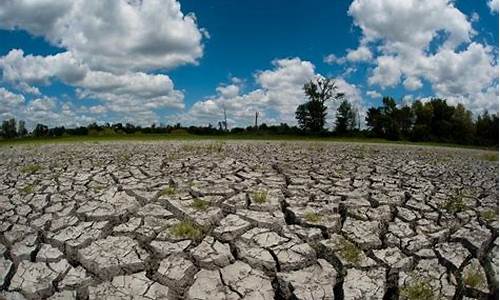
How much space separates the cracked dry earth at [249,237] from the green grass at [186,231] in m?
0.02

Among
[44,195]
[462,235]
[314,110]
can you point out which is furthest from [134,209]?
[314,110]

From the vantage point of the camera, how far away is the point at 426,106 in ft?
30.5

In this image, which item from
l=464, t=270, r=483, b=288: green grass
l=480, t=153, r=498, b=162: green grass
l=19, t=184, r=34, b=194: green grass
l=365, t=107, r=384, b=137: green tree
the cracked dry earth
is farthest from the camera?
l=365, t=107, r=384, b=137: green tree

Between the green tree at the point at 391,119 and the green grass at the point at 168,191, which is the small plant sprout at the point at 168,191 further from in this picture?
the green tree at the point at 391,119

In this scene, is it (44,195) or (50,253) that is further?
(44,195)

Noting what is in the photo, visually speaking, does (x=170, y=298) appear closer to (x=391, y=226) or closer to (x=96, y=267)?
(x=96, y=267)

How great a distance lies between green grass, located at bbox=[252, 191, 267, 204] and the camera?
463 cm

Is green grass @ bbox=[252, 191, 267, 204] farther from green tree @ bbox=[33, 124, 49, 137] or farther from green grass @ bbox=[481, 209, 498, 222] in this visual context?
green tree @ bbox=[33, 124, 49, 137]

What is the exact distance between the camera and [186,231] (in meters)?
3.74

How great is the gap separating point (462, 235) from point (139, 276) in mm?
3025

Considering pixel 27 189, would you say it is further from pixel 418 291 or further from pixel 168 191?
pixel 418 291

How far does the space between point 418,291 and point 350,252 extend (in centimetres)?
68

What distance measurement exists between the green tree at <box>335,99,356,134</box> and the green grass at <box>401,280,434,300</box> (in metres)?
25.7

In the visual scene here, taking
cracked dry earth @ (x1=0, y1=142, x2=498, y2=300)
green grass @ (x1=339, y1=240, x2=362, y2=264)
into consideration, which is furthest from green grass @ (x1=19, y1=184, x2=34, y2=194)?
green grass @ (x1=339, y1=240, x2=362, y2=264)
